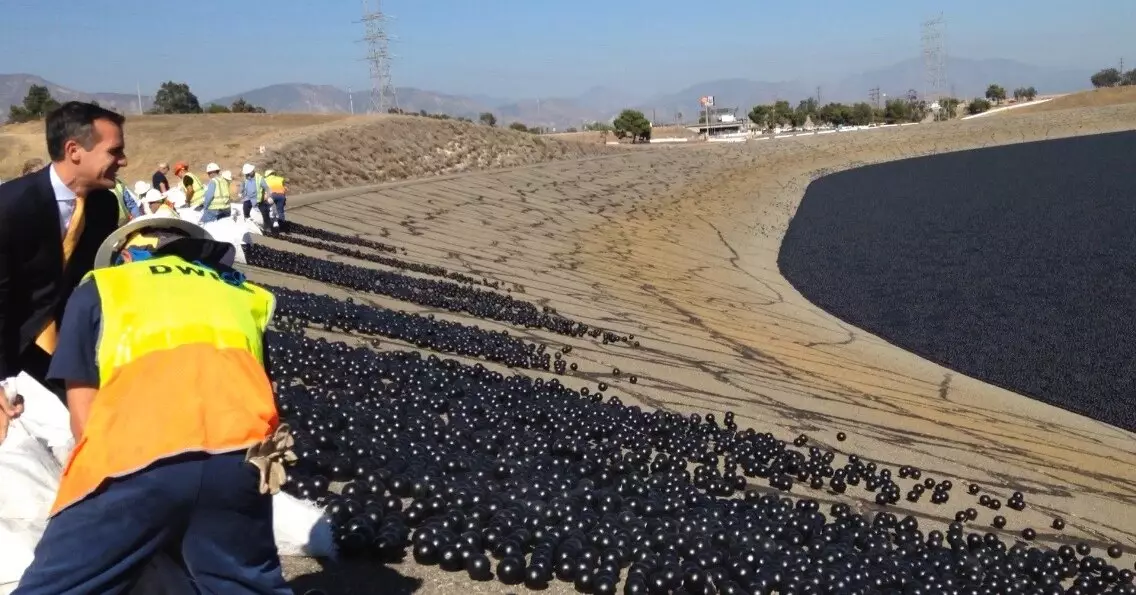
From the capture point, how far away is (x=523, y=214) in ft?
115

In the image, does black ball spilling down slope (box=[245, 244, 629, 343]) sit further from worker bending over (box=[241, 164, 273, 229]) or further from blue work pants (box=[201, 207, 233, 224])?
worker bending over (box=[241, 164, 273, 229])

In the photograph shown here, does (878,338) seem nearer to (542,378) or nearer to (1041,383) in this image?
(1041,383)

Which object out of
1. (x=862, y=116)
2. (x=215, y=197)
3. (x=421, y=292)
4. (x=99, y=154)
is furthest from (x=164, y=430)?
(x=862, y=116)

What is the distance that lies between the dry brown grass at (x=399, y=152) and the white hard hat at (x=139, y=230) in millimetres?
36984

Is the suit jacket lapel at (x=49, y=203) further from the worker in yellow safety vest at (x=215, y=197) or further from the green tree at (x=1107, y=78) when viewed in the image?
the green tree at (x=1107, y=78)

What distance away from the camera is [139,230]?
3.51 m

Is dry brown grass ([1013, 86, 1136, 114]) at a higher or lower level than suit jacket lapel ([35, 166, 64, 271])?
higher

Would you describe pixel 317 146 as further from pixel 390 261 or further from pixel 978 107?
pixel 978 107

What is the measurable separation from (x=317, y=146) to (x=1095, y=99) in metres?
83.1

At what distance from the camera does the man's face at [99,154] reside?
3.87 metres

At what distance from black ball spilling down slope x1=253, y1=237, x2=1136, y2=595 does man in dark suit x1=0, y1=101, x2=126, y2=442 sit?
2111mm

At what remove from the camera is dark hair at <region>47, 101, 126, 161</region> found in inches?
149

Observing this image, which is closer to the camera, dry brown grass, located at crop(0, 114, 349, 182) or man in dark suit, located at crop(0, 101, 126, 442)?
man in dark suit, located at crop(0, 101, 126, 442)

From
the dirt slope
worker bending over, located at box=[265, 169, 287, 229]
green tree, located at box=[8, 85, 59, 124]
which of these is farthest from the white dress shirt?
green tree, located at box=[8, 85, 59, 124]
